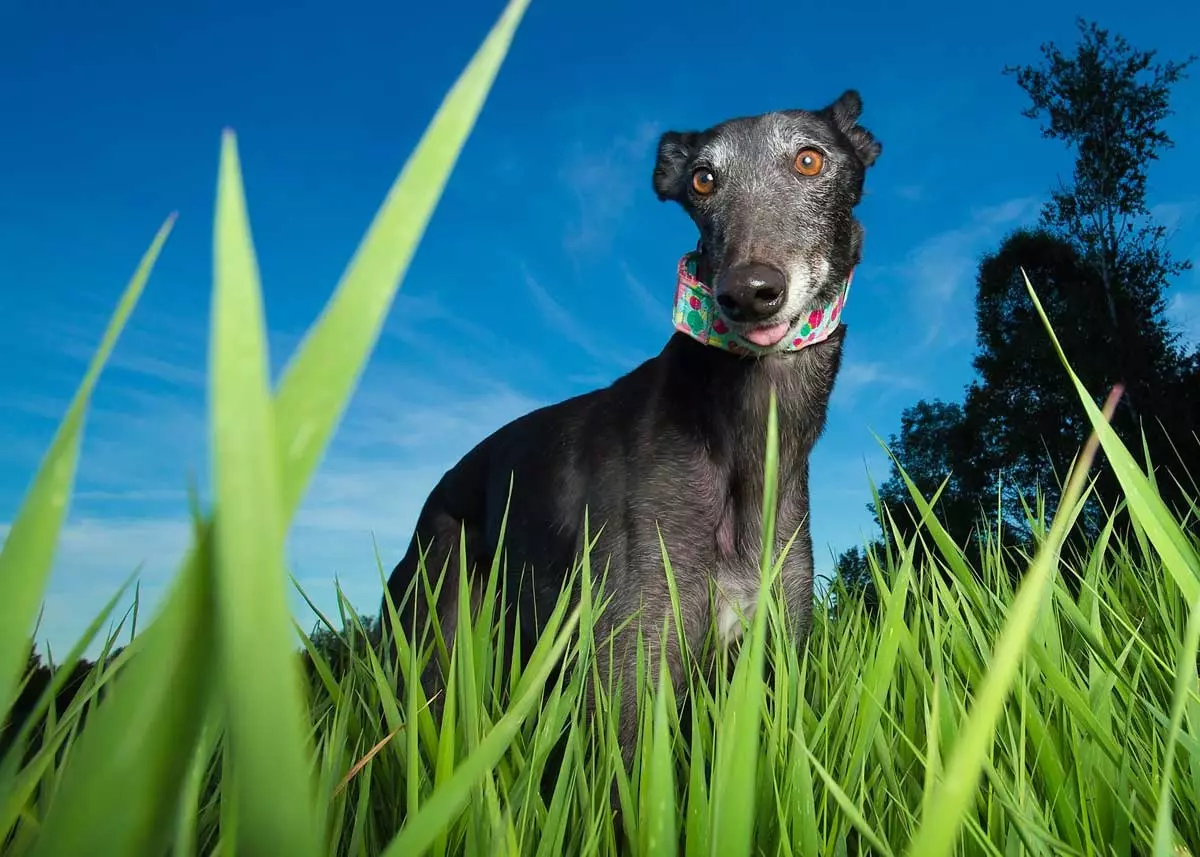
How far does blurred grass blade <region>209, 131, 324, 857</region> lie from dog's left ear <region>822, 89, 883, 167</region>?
3.94 metres

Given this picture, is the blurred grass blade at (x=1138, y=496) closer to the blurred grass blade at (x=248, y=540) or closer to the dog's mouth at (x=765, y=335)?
the blurred grass blade at (x=248, y=540)

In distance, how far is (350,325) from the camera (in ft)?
0.86

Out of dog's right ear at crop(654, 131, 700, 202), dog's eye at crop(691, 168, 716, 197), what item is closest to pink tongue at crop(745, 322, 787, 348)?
dog's eye at crop(691, 168, 716, 197)

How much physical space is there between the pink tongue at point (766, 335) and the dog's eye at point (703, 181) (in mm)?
631

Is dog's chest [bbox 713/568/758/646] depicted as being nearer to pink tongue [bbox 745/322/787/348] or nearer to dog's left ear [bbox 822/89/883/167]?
pink tongue [bbox 745/322/787/348]

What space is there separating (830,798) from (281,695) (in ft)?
3.78

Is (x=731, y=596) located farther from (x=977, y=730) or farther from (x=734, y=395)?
(x=977, y=730)

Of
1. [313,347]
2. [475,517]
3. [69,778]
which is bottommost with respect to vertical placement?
[69,778]

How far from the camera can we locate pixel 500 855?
0.81 m

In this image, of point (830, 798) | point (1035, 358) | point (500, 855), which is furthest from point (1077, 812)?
point (1035, 358)

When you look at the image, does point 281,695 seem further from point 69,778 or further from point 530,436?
point 530,436

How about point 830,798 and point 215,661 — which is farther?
point 830,798

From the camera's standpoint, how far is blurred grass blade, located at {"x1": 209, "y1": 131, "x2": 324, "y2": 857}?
24 centimetres

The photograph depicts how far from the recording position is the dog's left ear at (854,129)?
3824 millimetres
